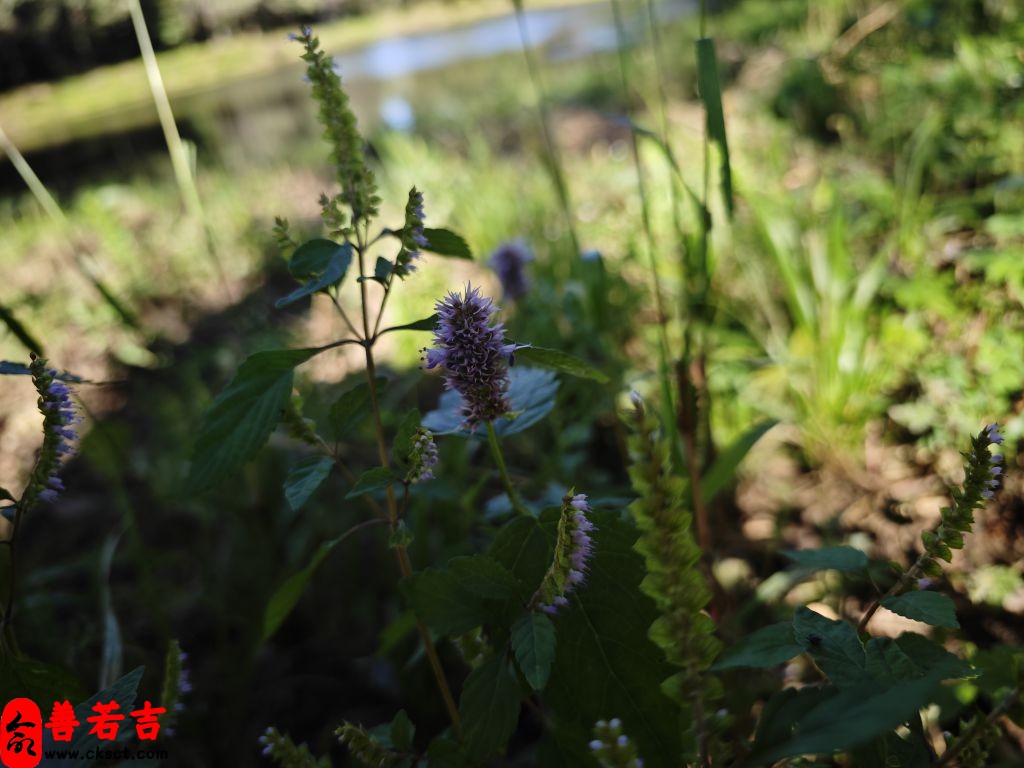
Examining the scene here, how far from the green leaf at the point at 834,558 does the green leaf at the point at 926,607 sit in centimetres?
7

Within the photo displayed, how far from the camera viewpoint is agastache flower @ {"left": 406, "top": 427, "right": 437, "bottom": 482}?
54cm

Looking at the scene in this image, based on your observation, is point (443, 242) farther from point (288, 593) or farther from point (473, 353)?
point (288, 593)

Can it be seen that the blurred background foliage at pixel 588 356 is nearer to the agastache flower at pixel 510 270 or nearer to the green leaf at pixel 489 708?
the agastache flower at pixel 510 270

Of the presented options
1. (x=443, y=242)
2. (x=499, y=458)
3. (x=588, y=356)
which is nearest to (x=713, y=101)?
(x=443, y=242)

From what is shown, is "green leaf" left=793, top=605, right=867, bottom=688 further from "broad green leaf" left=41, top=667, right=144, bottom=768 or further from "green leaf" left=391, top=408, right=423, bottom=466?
"broad green leaf" left=41, top=667, right=144, bottom=768

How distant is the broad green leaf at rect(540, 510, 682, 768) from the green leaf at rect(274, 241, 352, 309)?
0.27 meters

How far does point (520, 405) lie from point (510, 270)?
1.08 metres

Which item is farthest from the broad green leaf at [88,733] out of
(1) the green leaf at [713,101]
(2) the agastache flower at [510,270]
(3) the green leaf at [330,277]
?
(2) the agastache flower at [510,270]

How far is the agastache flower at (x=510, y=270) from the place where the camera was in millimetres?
1731

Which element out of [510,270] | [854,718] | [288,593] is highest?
[510,270]

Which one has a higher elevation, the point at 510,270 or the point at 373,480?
the point at 510,270

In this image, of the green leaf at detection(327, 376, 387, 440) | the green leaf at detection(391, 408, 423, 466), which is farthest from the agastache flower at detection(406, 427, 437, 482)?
the green leaf at detection(327, 376, 387, 440)

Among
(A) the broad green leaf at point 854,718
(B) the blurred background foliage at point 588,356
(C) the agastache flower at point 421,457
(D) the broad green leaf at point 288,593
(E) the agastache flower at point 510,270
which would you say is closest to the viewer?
(A) the broad green leaf at point 854,718

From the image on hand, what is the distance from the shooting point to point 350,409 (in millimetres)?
649
